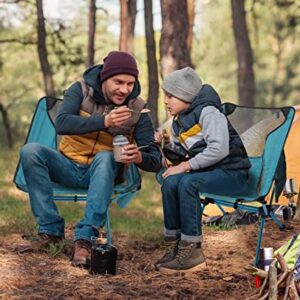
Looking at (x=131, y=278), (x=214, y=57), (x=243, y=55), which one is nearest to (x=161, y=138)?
(x=131, y=278)

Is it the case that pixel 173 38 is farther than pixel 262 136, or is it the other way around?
pixel 173 38

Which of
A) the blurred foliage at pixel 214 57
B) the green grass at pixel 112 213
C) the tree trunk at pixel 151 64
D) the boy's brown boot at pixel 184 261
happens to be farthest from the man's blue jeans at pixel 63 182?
the blurred foliage at pixel 214 57

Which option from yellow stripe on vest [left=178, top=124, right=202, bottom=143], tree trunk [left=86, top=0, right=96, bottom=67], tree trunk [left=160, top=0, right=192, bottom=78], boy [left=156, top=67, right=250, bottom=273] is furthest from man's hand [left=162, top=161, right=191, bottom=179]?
tree trunk [left=86, top=0, right=96, bottom=67]

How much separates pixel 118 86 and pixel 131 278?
1.04 meters

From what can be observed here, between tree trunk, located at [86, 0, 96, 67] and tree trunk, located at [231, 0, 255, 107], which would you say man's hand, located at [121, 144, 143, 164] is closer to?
tree trunk, located at [231, 0, 255, 107]

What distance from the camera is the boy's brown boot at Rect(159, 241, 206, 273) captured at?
142 inches

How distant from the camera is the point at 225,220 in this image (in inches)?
207

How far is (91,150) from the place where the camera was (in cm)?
398

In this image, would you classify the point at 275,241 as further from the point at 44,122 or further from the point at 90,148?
the point at 44,122

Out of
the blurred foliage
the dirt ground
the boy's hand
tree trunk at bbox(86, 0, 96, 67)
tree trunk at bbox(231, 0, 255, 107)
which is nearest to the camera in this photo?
the dirt ground

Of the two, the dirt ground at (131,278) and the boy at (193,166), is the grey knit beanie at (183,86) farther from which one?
the dirt ground at (131,278)

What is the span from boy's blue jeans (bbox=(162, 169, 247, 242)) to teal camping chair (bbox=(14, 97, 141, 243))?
0.43 meters

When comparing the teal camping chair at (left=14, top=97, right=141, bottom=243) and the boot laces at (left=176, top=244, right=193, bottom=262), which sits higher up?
the teal camping chair at (left=14, top=97, right=141, bottom=243)

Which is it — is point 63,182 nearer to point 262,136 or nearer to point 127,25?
point 262,136
